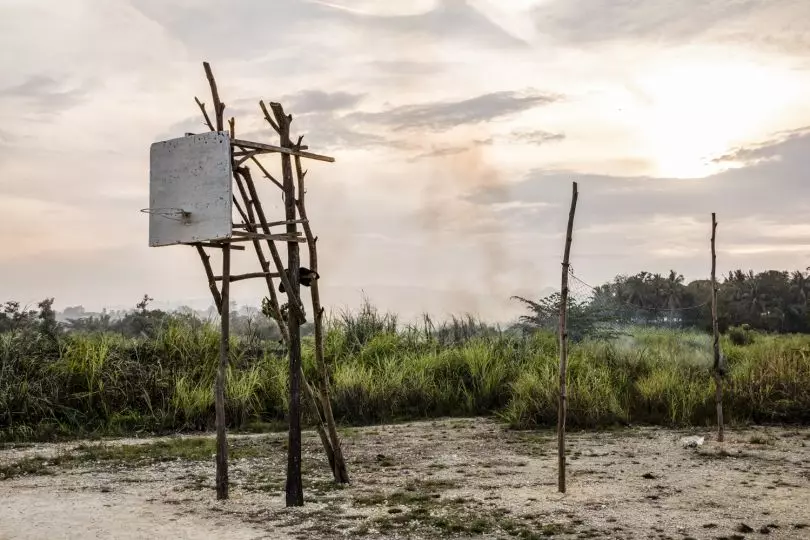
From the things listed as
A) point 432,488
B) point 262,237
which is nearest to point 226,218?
point 262,237

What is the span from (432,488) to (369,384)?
4066 millimetres

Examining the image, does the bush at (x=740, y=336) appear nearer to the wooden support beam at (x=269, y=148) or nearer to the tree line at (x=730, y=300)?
the tree line at (x=730, y=300)

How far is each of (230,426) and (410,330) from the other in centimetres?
375

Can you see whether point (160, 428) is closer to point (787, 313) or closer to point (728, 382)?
point (728, 382)

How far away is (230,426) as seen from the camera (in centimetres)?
978

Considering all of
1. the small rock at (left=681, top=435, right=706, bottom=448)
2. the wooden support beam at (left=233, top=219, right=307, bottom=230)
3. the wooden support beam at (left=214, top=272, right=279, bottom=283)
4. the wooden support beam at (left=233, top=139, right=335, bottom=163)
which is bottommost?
A: the small rock at (left=681, top=435, right=706, bottom=448)

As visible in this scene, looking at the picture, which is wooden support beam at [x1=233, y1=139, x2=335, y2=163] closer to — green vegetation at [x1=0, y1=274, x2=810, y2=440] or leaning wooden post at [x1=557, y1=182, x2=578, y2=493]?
leaning wooden post at [x1=557, y1=182, x2=578, y2=493]

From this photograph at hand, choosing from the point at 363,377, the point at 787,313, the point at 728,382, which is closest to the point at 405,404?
the point at 363,377

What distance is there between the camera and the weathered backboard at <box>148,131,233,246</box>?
18.5ft

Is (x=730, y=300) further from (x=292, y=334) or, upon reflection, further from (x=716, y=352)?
(x=292, y=334)

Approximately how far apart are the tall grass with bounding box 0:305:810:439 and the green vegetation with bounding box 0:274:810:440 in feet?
0.05

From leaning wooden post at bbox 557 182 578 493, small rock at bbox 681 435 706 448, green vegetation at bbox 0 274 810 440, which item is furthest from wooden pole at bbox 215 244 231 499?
small rock at bbox 681 435 706 448

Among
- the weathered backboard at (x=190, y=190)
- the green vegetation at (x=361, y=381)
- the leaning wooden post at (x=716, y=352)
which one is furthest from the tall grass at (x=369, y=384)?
the weathered backboard at (x=190, y=190)

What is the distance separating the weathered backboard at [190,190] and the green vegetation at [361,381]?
13.7ft
